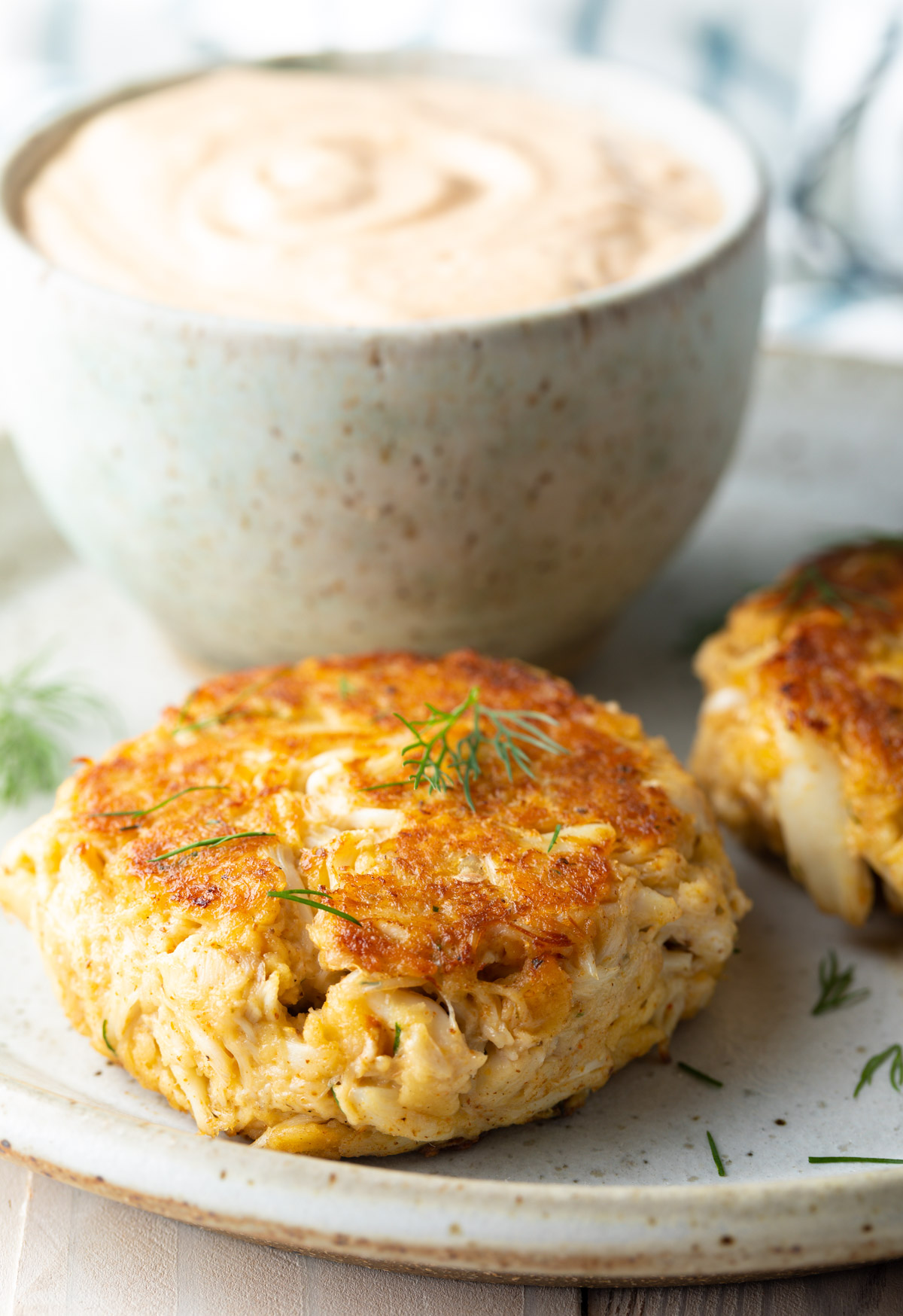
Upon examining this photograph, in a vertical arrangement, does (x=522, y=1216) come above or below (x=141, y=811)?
below

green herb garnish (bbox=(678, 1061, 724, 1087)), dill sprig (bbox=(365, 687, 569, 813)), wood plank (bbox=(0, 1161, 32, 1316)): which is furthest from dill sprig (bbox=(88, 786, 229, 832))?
green herb garnish (bbox=(678, 1061, 724, 1087))

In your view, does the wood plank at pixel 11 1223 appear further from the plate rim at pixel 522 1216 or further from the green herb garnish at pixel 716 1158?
the green herb garnish at pixel 716 1158

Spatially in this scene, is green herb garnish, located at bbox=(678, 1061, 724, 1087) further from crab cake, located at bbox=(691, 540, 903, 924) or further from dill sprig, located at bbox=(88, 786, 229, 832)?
dill sprig, located at bbox=(88, 786, 229, 832)

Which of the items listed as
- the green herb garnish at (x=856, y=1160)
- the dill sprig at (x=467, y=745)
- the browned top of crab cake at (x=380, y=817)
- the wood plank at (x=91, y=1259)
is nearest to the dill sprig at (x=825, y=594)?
the browned top of crab cake at (x=380, y=817)

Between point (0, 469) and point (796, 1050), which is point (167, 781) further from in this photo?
point (0, 469)

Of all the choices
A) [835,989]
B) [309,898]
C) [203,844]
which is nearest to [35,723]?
[203,844]

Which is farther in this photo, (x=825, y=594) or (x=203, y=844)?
(x=825, y=594)

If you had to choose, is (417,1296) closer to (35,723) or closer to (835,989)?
(835,989)

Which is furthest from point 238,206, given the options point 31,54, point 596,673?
point 31,54
